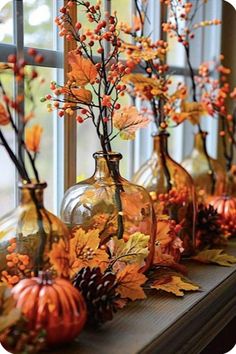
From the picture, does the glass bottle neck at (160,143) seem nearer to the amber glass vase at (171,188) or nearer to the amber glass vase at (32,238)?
the amber glass vase at (171,188)

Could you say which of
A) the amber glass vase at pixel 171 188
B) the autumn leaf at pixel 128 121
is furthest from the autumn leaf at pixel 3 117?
the amber glass vase at pixel 171 188

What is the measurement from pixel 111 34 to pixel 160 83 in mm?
319

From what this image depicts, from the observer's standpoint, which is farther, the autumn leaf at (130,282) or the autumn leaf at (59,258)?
the autumn leaf at (130,282)

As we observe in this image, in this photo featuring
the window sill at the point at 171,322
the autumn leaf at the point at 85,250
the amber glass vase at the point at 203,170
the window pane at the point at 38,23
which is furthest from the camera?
the amber glass vase at the point at 203,170

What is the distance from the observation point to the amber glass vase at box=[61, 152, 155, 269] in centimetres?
115

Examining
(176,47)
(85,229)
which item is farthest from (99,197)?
(176,47)

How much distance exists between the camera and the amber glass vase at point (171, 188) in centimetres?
140

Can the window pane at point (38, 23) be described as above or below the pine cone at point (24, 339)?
above

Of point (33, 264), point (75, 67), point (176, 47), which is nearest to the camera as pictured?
point (33, 264)

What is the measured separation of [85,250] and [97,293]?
106 millimetres

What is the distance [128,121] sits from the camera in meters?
1.16

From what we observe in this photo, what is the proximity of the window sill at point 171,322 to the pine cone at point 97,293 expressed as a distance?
0.10 feet

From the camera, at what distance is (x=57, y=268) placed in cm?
92

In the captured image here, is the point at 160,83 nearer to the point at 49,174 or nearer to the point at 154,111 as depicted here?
the point at 154,111
